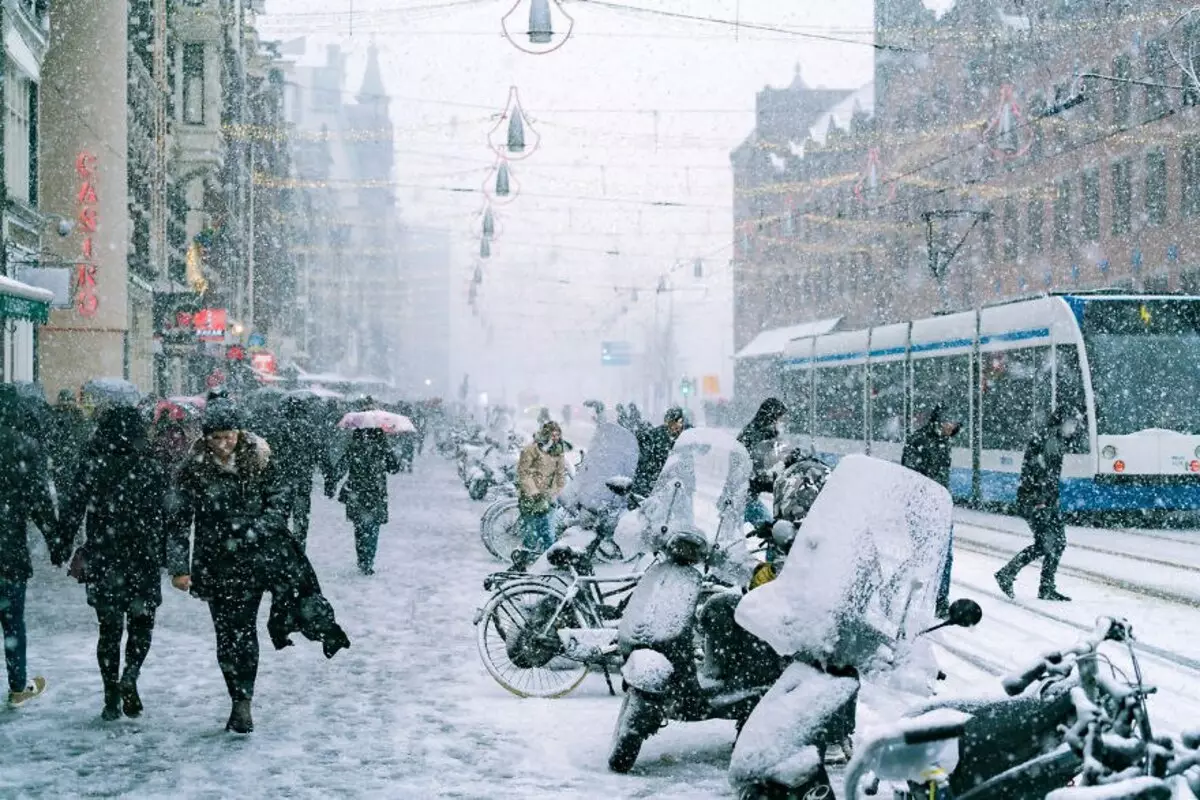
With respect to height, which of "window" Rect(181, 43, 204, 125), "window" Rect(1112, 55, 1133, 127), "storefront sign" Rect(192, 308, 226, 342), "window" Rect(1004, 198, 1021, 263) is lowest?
"storefront sign" Rect(192, 308, 226, 342)

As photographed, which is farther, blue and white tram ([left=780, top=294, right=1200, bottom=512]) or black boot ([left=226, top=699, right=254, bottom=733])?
blue and white tram ([left=780, top=294, right=1200, bottom=512])

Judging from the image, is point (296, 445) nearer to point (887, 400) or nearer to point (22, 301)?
point (22, 301)

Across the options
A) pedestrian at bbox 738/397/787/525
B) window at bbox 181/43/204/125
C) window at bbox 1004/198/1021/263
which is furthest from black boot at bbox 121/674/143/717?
window at bbox 1004/198/1021/263

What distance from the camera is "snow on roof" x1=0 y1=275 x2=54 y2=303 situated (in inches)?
655

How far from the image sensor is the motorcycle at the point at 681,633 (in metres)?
6.78

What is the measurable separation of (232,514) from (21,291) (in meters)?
10.8

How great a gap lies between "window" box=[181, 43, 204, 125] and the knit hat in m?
39.5

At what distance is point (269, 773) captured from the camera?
688 cm

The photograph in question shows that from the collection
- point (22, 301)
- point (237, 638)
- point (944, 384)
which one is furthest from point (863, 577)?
point (944, 384)

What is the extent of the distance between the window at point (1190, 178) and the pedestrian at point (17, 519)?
31522 millimetres

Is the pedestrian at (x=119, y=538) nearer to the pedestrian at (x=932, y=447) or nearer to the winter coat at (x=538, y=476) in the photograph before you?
the pedestrian at (x=932, y=447)

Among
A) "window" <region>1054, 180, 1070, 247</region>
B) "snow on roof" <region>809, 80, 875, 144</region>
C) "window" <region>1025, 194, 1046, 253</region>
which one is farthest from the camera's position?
"snow on roof" <region>809, 80, 875, 144</region>

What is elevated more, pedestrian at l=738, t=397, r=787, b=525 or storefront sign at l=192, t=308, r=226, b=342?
storefront sign at l=192, t=308, r=226, b=342

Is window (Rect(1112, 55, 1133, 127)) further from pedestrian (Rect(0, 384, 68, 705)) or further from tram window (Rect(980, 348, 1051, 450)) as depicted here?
pedestrian (Rect(0, 384, 68, 705))
